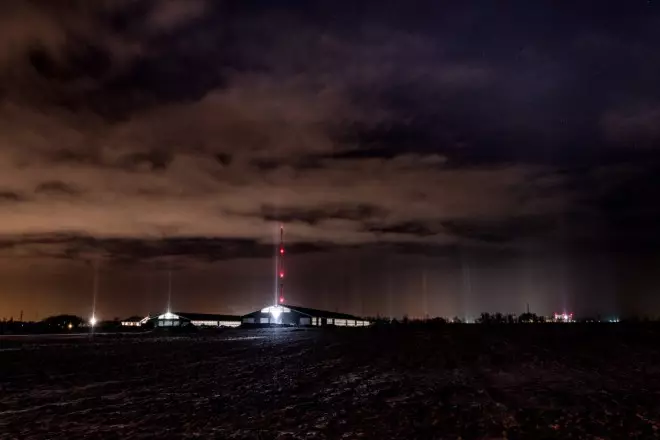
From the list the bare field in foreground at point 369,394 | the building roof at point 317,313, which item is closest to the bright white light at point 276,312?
the building roof at point 317,313

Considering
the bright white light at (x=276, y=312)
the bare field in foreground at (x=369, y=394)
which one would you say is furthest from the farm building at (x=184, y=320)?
the bare field in foreground at (x=369, y=394)

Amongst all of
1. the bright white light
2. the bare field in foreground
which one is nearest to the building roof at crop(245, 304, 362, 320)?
the bright white light

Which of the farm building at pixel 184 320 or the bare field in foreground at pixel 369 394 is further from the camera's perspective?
the farm building at pixel 184 320

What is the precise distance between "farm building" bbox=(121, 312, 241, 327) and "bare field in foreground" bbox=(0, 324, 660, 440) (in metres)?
72.6

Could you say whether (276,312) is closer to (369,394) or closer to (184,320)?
(184,320)

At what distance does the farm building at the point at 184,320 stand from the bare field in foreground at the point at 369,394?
72563 mm

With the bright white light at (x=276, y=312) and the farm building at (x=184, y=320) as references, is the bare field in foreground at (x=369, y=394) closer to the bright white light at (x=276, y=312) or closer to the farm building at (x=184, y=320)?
the farm building at (x=184, y=320)

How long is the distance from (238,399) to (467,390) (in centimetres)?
598

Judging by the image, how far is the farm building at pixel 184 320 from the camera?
10750cm

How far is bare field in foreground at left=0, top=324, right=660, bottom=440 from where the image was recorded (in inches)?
442

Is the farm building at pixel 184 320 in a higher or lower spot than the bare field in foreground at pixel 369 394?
higher

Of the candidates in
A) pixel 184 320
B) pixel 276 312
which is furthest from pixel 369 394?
pixel 184 320

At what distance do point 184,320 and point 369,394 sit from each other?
98.6 m

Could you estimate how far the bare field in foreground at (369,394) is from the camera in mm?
11234
